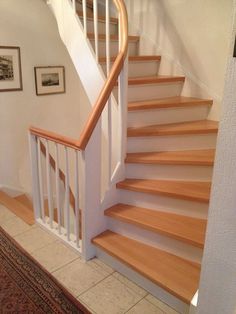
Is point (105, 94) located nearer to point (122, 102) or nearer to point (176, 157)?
point (122, 102)

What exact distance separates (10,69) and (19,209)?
1734mm

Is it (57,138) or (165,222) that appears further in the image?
(57,138)

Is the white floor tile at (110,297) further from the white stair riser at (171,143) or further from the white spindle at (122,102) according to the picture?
the white stair riser at (171,143)

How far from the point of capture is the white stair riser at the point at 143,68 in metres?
2.98

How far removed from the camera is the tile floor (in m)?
1.73

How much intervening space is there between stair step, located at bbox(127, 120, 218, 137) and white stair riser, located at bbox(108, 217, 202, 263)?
0.78m

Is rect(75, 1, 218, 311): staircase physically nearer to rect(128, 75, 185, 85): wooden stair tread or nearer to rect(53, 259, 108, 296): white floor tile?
rect(128, 75, 185, 85): wooden stair tread

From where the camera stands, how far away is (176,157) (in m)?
2.25

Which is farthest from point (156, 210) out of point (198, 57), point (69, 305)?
point (198, 57)

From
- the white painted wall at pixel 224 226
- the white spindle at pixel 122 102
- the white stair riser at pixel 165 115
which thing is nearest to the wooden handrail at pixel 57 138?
the white spindle at pixel 122 102

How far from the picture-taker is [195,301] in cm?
146

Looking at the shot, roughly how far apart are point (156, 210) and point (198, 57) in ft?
5.77

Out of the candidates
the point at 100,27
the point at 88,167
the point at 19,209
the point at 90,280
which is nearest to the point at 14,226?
the point at 19,209

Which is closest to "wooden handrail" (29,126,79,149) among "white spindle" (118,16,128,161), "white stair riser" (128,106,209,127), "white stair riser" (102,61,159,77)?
"white spindle" (118,16,128,161)
